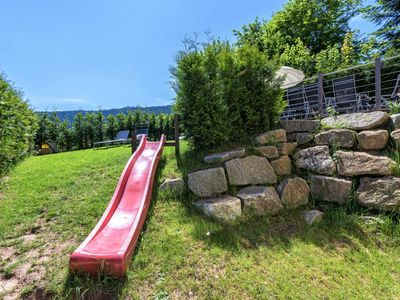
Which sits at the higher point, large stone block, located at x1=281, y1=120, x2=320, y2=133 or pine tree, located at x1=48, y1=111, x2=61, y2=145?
pine tree, located at x1=48, y1=111, x2=61, y2=145

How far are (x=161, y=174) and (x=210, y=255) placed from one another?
2.10 m

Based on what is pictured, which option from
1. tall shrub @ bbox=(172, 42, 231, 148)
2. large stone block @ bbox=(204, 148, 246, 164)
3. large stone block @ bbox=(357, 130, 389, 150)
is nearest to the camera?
large stone block @ bbox=(357, 130, 389, 150)

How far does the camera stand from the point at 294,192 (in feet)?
12.7

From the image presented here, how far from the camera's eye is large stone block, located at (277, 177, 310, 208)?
382 centimetres

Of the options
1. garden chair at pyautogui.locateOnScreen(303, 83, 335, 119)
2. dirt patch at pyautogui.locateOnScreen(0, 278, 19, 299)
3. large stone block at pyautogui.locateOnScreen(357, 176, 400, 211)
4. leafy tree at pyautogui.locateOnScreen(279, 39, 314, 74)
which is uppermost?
leafy tree at pyautogui.locateOnScreen(279, 39, 314, 74)

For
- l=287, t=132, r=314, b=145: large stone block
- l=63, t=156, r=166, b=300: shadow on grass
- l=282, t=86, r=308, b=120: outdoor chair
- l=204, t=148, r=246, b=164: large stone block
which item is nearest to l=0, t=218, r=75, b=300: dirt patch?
l=63, t=156, r=166, b=300: shadow on grass

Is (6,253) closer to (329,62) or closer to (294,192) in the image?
(294,192)

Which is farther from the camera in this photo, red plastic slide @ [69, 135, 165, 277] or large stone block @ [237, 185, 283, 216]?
large stone block @ [237, 185, 283, 216]

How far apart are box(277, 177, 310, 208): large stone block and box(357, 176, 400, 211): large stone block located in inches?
29.5

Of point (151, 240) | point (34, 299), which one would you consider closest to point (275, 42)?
point (151, 240)

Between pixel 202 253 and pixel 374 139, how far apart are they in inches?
127

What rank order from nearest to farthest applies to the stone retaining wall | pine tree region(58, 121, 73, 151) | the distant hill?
the stone retaining wall → pine tree region(58, 121, 73, 151) → the distant hill

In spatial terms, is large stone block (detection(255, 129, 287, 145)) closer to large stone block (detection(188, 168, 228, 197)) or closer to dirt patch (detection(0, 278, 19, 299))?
large stone block (detection(188, 168, 228, 197))

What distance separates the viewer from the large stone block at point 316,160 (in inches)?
156
